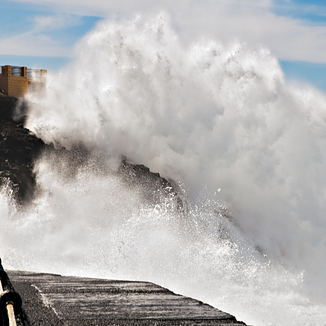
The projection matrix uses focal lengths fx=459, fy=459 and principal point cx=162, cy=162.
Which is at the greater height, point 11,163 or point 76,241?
point 11,163

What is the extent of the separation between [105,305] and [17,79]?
3101 centimetres

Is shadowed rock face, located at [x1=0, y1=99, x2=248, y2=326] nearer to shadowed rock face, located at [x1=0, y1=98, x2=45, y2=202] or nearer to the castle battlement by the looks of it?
shadowed rock face, located at [x1=0, y1=98, x2=45, y2=202]

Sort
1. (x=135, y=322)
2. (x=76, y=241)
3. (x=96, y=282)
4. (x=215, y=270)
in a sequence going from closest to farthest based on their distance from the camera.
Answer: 1. (x=135, y=322)
2. (x=96, y=282)
3. (x=215, y=270)
4. (x=76, y=241)

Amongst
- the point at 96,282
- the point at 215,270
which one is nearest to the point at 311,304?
the point at 215,270

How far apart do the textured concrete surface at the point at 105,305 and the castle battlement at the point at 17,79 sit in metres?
28.3

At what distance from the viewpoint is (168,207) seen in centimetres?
1672

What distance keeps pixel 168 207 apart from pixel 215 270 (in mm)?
5660

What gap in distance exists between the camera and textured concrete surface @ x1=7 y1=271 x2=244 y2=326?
471cm

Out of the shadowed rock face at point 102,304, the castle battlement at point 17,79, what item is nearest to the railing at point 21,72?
the castle battlement at point 17,79

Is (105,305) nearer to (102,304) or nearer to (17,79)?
(102,304)

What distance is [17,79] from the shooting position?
110ft

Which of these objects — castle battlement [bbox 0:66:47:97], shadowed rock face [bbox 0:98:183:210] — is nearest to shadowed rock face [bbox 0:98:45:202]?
shadowed rock face [bbox 0:98:183:210]

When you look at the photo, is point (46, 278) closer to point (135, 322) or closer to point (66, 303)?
point (66, 303)

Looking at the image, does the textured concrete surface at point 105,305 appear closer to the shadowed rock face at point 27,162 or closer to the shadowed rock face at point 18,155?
the shadowed rock face at point 27,162
